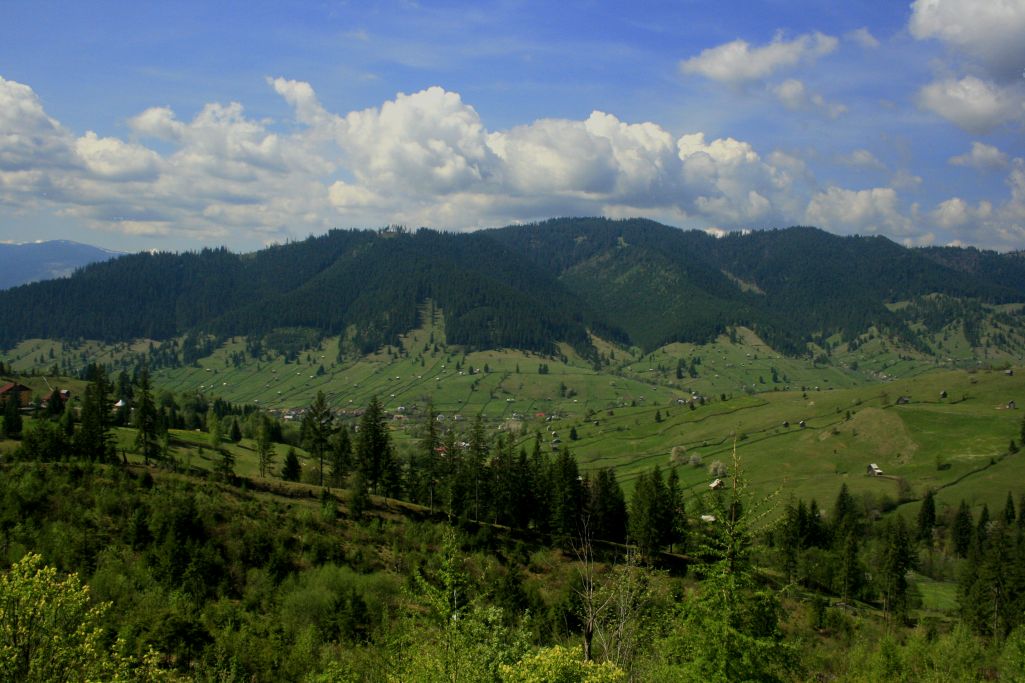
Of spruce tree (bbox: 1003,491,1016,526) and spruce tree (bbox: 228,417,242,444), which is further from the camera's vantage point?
spruce tree (bbox: 1003,491,1016,526)

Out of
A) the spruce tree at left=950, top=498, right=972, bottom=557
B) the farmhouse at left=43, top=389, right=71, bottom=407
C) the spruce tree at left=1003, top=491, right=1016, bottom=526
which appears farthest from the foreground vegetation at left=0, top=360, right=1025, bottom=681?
the farmhouse at left=43, top=389, right=71, bottom=407

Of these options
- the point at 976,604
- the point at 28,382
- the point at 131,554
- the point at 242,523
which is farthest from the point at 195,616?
the point at 28,382

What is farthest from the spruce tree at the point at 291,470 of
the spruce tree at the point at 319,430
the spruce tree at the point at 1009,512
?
the spruce tree at the point at 1009,512

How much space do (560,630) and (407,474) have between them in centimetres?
A: 4547

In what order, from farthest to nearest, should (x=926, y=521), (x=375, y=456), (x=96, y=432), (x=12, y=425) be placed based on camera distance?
1. (x=926, y=521)
2. (x=12, y=425)
3. (x=375, y=456)
4. (x=96, y=432)

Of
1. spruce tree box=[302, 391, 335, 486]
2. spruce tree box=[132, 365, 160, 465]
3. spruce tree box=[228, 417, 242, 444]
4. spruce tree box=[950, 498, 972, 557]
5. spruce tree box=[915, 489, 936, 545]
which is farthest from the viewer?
spruce tree box=[915, 489, 936, 545]

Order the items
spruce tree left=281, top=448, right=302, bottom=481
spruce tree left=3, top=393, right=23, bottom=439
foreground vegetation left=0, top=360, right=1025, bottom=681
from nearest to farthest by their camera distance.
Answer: foreground vegetation left=0, top=360, right=1025, bottom=681 < spruce tree left=3, top=393, right=23, bottom=439 < spruce tree left=281, top=448, right=302, bottom=481

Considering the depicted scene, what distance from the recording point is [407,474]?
98812mm

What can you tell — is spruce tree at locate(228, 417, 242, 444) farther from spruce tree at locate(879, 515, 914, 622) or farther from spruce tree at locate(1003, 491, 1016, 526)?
spruce tree at locate(1003, 491, 1016, 526)

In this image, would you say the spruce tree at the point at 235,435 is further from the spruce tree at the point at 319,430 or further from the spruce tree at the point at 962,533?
the spruce tree at the point at 962,533

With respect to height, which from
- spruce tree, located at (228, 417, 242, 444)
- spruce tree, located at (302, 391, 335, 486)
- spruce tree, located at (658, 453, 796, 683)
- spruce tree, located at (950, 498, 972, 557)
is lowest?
spruce tree, located at (950, 498, 972, 557)

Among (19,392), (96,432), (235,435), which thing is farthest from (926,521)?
(19,392)

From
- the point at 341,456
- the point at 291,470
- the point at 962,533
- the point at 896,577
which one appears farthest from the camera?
the point at 962,533

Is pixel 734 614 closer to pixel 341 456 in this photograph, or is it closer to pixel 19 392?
pixel 341 456
